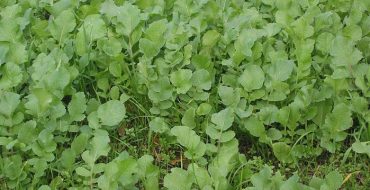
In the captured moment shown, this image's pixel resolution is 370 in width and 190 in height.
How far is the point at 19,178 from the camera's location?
2.35 meters

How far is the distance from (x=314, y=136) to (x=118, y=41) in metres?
0.98

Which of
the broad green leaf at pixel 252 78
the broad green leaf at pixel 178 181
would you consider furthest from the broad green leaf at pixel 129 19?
the broad green leaf at pixel 178 181

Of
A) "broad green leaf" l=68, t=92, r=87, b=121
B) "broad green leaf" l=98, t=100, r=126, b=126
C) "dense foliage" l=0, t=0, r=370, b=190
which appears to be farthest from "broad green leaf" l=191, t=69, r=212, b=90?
"broad green leaf" l=68, t=92, r=87, b=121

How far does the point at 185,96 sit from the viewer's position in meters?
2.70

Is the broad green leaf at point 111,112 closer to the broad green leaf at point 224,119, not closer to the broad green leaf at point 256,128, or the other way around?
the broad green leaf at point 224,119

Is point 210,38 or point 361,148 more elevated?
point 210,38

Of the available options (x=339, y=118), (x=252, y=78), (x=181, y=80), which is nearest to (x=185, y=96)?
(x=181, y=80)

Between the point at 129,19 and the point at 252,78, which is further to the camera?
the point at 129,19

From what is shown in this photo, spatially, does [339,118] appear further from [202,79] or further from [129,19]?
[129,19]

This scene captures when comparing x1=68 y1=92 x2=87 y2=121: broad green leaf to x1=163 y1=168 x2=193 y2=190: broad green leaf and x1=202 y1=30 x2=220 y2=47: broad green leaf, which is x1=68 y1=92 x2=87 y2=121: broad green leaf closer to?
x1=163 y1=168 x2=193 y2=190: broad green leaf

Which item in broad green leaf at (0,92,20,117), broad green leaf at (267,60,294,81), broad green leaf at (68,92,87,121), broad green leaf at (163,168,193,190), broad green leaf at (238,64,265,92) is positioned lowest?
broad green leaf at (163,168,193,190)

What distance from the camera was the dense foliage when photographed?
93.4 inches

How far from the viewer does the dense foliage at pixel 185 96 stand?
2.37 metres

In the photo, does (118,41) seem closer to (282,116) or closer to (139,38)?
(139,38)
